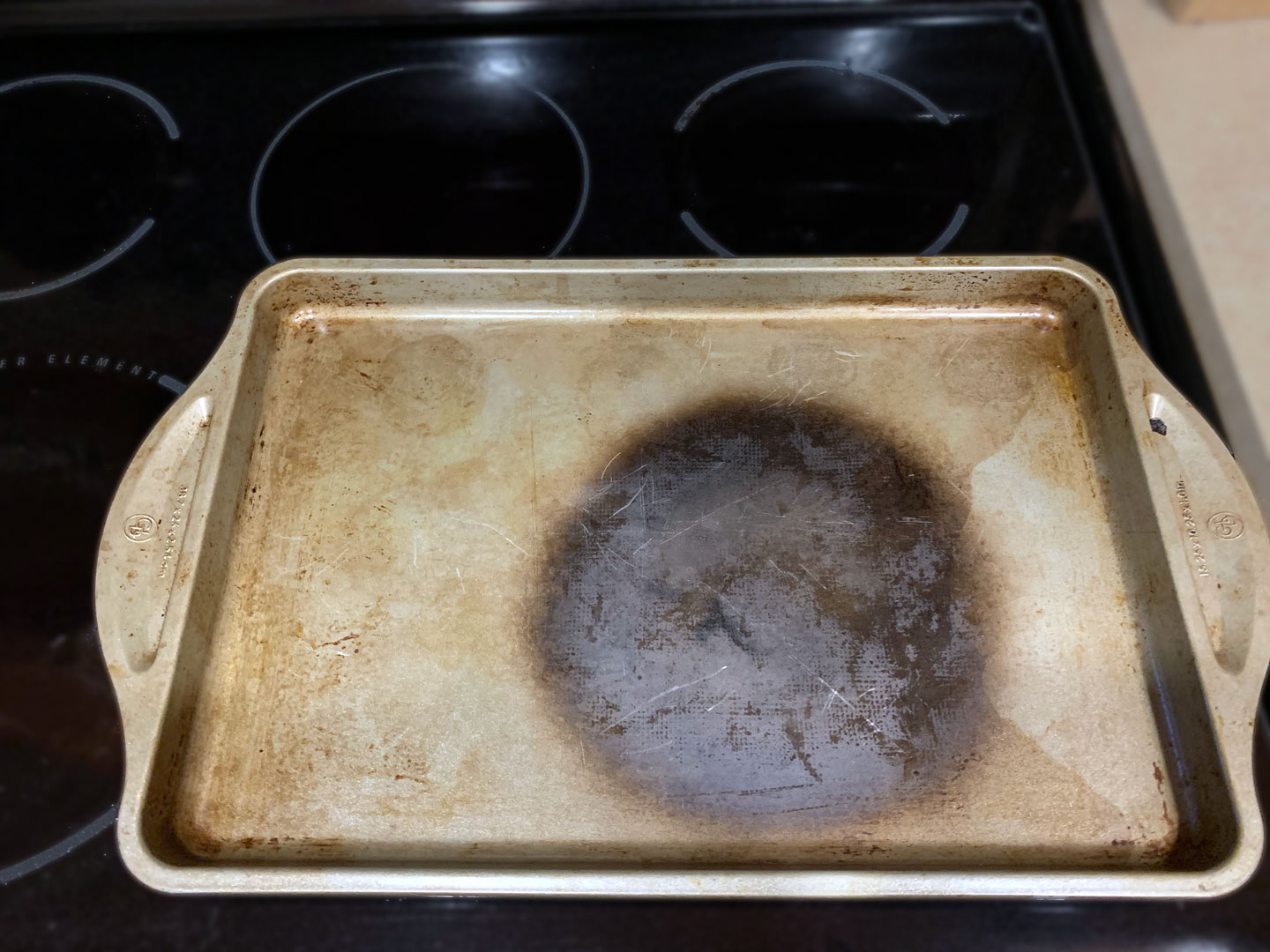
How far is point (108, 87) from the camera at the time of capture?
3.97ft

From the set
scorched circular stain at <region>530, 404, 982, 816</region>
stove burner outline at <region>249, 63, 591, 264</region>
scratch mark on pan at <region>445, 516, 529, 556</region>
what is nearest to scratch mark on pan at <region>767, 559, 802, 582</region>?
scorched circular stain at <region>530, 404, 982, 816</region>

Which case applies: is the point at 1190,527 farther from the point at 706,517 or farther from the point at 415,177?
the point at 415,177

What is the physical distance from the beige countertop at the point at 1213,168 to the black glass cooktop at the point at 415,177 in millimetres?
51

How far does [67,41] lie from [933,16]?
132 cm

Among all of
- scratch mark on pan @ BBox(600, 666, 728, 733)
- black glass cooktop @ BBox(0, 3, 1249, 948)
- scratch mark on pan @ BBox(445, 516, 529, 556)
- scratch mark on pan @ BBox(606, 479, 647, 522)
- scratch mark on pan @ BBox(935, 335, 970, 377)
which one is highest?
black glass cooktop @ BBox(0, 3, 1249, 948)

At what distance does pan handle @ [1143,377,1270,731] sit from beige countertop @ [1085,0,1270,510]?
18 centimetres

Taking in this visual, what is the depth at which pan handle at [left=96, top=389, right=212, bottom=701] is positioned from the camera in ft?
2.53

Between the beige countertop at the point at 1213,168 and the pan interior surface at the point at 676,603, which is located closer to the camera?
the pan interior surface at the point at 676,603

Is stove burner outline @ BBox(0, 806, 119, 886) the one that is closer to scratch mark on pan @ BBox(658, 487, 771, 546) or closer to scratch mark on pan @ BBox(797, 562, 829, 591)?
scratch mark on pan @ BBox(658, 487, 771, 546)

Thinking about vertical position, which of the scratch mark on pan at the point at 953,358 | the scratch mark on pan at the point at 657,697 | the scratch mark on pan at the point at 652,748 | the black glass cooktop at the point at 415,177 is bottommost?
the scratch mark on pan at the point at 652,748

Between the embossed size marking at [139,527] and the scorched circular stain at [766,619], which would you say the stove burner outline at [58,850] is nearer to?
the embossed size marking at [139,527]

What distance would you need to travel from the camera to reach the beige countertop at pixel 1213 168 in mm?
1012

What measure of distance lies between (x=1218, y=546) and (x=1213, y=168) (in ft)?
2.09

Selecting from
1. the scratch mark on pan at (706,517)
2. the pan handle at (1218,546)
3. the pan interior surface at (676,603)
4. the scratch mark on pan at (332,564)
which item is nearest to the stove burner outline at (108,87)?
the pan interior surface at (676,603)
